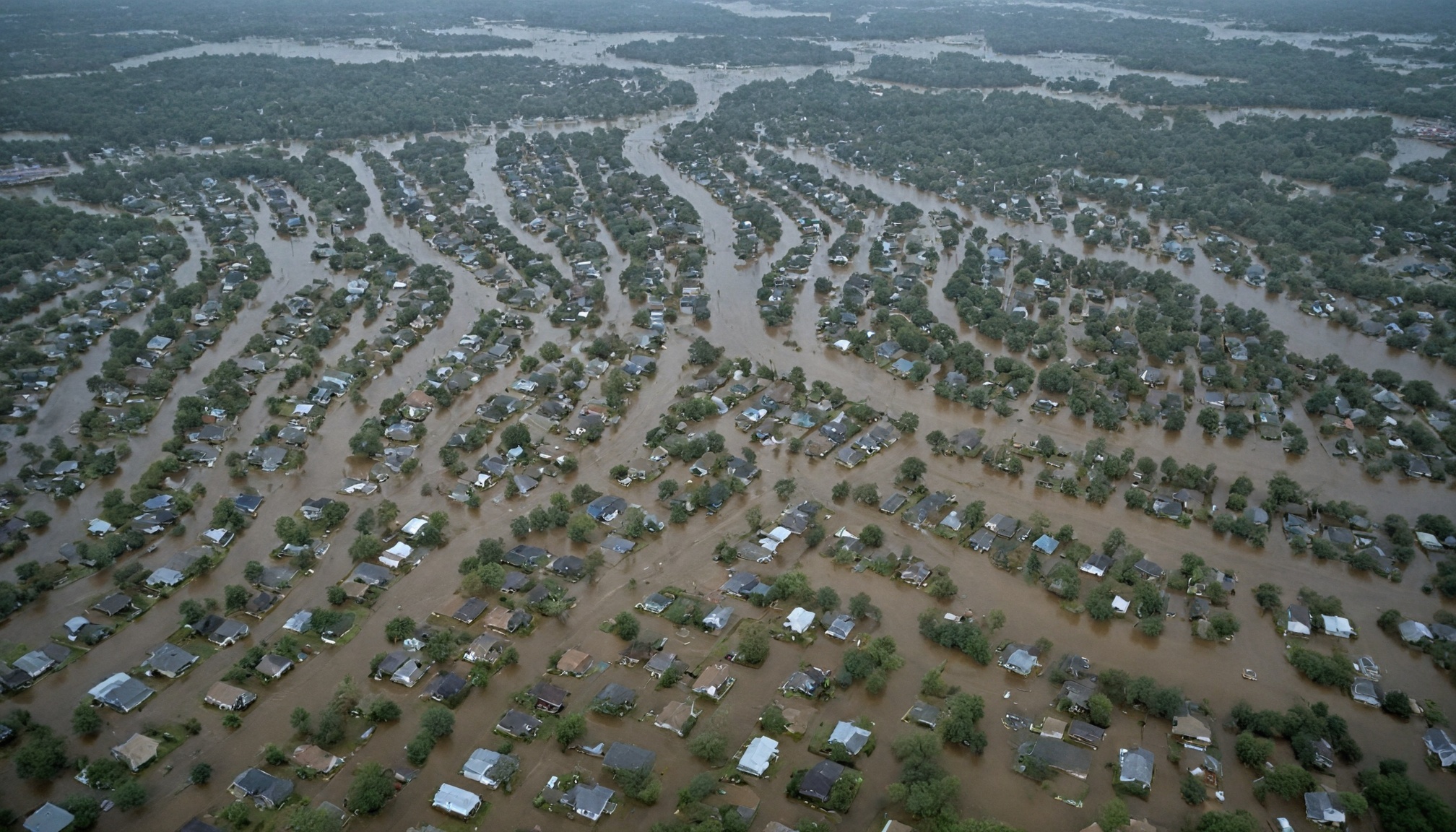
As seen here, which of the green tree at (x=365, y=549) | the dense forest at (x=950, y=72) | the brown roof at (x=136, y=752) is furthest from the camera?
the dense forest at (x=950, y=72)

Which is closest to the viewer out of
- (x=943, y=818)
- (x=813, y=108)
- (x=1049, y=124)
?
(x=943, y=818)

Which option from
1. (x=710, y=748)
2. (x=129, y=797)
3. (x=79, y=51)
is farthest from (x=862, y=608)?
(x=79, y=51)

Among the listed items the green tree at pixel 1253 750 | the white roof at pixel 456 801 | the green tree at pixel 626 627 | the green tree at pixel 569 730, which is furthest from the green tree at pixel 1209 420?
the white roof at pixel 456 801

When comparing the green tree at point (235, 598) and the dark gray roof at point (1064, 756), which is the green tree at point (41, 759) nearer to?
the green tree at point (235, 598)

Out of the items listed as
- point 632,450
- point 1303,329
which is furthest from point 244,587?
point 1303,329

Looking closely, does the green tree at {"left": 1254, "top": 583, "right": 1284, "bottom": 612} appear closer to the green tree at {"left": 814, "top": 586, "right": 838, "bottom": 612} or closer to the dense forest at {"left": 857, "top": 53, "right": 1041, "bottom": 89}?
the green tree at {"left": 814, "top": 586, "right": 838, "bottom": 612}

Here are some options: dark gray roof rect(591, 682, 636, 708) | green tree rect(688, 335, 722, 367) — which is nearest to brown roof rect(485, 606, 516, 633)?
dark gray roof rect(591, 682, 636, 708)

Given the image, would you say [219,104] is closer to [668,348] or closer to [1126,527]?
[668,348]
